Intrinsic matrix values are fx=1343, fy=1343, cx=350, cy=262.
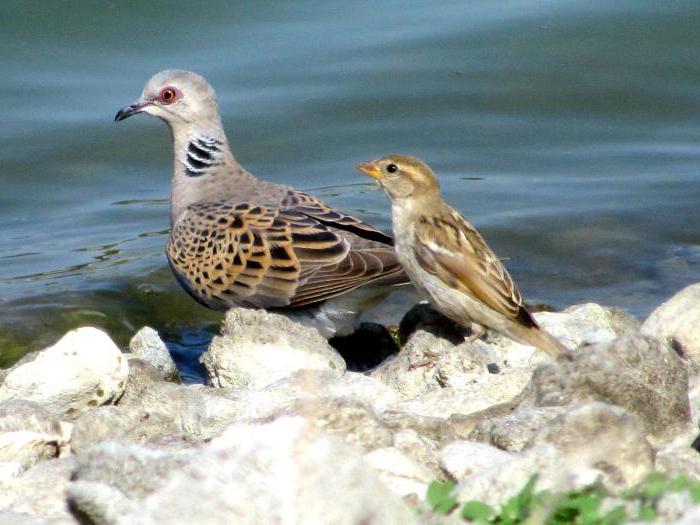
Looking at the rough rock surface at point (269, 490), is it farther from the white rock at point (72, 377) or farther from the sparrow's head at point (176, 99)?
the sparrow's head at point (176, 99)

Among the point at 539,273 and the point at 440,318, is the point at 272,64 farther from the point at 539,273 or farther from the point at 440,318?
the point at 440,318

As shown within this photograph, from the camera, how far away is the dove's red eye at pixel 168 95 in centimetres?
944

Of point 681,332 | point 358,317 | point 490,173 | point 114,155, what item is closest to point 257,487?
point 681,332

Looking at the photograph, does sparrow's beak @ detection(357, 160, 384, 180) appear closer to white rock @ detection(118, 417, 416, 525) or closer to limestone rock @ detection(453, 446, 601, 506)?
limestone rock @ detection(453, 446, 601, 506)

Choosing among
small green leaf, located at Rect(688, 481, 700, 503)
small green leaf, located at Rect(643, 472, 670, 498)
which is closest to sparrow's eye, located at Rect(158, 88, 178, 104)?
small green leaf, located at Rect(643, 472, 670, 498)

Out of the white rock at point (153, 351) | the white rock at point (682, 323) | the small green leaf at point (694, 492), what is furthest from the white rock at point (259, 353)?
the small green leaf at point (694, 492)

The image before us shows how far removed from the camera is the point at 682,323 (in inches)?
260

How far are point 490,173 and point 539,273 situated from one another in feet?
7.67

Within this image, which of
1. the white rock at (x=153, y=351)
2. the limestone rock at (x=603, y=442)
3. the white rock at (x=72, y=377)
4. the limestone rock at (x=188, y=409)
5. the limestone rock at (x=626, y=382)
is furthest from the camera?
the white rock at (x=153, y=351)

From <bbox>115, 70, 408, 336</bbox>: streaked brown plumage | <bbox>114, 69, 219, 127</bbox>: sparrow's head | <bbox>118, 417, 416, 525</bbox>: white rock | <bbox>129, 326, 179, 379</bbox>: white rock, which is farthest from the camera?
<bbox>114, 69, 219, 127</bbox>: sparrow's head

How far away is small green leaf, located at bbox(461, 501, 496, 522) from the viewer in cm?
386

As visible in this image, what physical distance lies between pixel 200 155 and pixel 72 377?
3420 mm

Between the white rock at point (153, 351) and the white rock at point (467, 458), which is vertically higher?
the white rock at point (467, 458)

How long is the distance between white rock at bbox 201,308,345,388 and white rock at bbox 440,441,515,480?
6.96ft
